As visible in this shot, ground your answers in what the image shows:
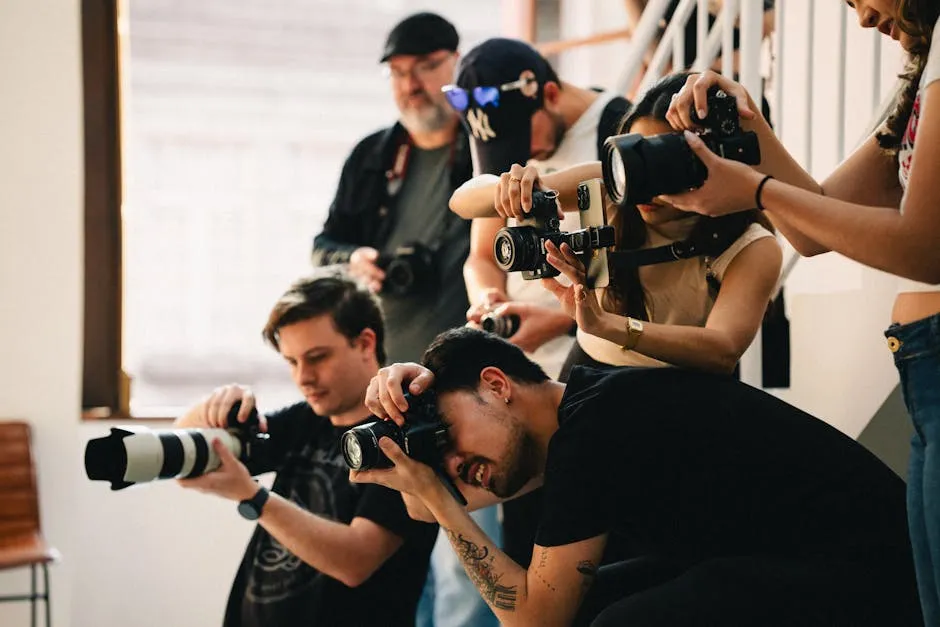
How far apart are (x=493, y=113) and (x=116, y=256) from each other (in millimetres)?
1920

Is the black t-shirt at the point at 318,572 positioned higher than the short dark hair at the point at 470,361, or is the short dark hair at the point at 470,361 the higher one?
the short dark hair at the point at 470,361

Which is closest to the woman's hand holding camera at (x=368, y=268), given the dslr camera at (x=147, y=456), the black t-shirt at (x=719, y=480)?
the dslr camera at (x=147, y=456)

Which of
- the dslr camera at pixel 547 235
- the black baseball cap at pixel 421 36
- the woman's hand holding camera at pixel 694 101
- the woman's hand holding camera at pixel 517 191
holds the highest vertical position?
the black baseball cap at pixel 421 36

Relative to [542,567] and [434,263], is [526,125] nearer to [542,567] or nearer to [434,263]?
[434,263]

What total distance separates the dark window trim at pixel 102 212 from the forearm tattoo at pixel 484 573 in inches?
88.7

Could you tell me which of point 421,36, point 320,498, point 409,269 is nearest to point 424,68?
point 421,36

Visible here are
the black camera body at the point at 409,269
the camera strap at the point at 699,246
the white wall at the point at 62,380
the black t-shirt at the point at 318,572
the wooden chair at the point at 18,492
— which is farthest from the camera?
the white wall at the point at 62,380

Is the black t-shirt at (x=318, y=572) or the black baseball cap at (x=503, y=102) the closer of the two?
the black t-shirt at (x=318, y=572)

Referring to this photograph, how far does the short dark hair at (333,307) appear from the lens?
203cm

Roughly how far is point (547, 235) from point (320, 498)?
75 cm

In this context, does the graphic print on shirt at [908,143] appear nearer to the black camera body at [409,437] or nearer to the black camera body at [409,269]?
the black camera body at [409,437]

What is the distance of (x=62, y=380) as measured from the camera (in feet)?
10.9

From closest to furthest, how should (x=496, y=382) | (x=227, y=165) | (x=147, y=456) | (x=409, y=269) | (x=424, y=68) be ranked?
(x=496, y=382) → (x=147, y=456) → (x=409, y=269) → (x=424, y=68) → (x=227, y=165)

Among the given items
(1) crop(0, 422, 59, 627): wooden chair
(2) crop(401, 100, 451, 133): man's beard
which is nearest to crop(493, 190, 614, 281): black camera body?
(2) crop(401, 100, 451, 133): man's beard
